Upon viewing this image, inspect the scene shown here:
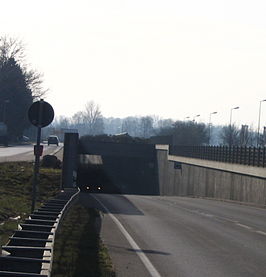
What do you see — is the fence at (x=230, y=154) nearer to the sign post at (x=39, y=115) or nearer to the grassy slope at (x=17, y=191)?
the grassy slope at (x=17, y=191)

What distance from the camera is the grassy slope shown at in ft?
59.1

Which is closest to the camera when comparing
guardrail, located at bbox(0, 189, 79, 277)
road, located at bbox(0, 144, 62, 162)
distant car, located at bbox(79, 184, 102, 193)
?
guardrail, located at bbox(0, 189, 79, 277)

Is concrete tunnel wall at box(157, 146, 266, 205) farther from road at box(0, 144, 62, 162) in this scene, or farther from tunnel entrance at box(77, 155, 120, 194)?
road at box(0, 144, 62, 162)

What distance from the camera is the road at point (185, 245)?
11602 millimetres

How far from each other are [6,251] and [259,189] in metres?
32.2

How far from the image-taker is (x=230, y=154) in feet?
164

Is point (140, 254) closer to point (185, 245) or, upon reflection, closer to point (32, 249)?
point (185, 245)

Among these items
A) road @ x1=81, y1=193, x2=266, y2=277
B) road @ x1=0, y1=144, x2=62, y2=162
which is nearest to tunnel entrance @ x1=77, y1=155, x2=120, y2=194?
road @ x1=0, y1=144, x2=62, y2=162

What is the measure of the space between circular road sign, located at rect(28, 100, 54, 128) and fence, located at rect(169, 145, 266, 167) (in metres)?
24.5

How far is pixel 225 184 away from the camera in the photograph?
4856 cm

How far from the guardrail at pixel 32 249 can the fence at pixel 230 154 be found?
1128 inches

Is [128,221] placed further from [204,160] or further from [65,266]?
[204,160]

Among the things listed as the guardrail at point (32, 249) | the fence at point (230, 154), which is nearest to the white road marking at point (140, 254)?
the guardrail at point (32, 249)

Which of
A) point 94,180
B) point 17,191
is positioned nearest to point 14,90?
point 94,180
